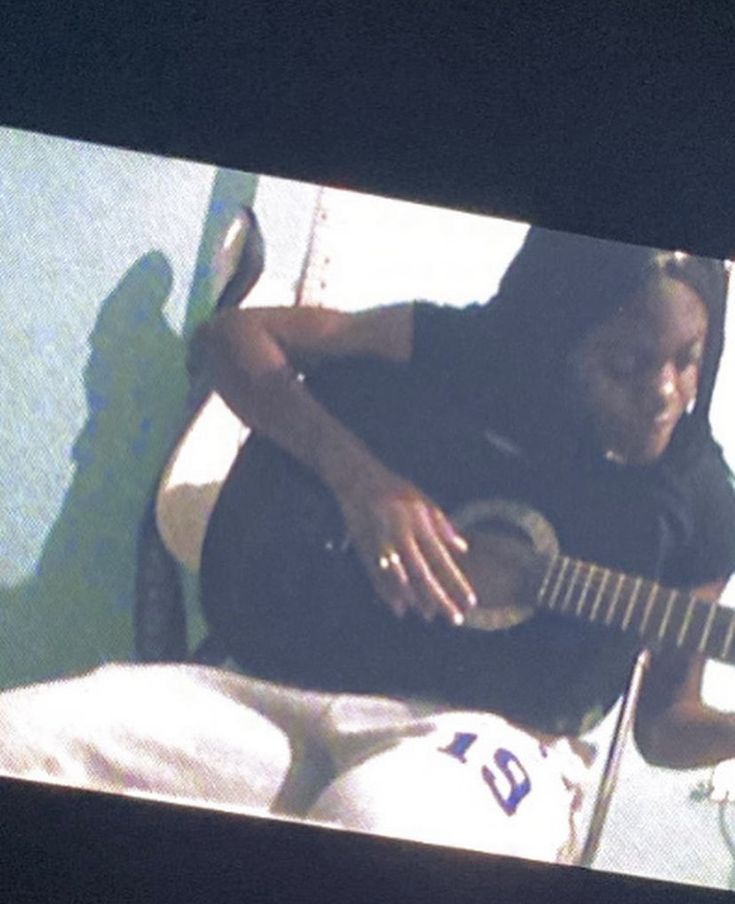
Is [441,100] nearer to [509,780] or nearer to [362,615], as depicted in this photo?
[362,615]

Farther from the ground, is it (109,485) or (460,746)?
(109,485)

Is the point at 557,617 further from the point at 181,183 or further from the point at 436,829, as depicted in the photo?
the point at 181,183

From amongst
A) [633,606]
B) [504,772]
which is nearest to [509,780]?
[504,772]

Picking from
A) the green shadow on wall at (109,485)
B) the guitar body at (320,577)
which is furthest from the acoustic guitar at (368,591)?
the green shadow on wall at (109,485)

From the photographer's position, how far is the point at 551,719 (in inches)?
63.8

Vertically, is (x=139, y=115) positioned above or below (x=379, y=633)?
above

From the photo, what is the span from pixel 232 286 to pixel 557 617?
2.00 ft

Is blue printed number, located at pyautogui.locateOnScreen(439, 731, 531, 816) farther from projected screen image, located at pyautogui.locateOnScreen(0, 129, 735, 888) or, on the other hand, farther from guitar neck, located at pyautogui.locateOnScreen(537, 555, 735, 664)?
guitar neck, located at pyautogui.locateOnScreen(537, 555, 735, 664)

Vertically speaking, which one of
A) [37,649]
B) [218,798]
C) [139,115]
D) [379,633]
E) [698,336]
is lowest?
[218,798]

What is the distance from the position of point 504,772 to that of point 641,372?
1.83ft

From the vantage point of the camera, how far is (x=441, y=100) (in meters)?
1.74

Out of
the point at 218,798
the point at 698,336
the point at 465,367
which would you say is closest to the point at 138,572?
the point at 218,798

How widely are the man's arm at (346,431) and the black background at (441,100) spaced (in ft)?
0.76

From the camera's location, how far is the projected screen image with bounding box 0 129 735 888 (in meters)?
1.60
